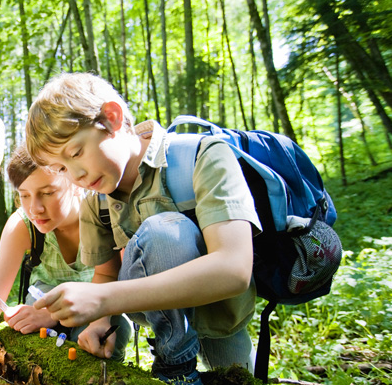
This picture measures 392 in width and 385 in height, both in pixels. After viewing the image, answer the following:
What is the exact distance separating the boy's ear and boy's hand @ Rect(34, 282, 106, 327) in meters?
0.66

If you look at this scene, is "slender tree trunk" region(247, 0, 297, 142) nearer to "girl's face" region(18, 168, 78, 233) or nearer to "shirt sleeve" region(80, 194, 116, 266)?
"girl's face" region(18, 168, 78, 233)

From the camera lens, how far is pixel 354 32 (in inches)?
170

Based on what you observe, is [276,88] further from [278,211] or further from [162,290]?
[162,290]

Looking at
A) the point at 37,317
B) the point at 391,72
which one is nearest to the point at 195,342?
the point at 37,317

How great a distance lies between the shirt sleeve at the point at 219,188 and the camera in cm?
122

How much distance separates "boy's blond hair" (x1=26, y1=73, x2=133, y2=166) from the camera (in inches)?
54.3

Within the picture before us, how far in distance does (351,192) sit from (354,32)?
13.4 feet

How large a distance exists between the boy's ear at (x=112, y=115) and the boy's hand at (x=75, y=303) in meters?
0.66

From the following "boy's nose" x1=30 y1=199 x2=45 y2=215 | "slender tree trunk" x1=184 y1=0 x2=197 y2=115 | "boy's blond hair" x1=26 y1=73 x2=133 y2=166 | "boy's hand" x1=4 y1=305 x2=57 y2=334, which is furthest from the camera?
"slender tree trunk" x1=184 y1=0 x2=197 y2=115

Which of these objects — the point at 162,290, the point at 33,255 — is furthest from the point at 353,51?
the point at 162,290

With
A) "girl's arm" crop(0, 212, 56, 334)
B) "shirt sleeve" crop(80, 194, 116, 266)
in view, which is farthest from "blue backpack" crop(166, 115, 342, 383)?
"girl's arm" crop(0, 212, 56, 334)

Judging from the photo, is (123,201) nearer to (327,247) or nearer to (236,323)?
(236,323)

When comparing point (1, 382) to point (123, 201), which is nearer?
point (1, 382)

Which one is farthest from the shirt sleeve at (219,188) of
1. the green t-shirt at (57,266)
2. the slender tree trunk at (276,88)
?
the slender tree trunk at (276,88)
